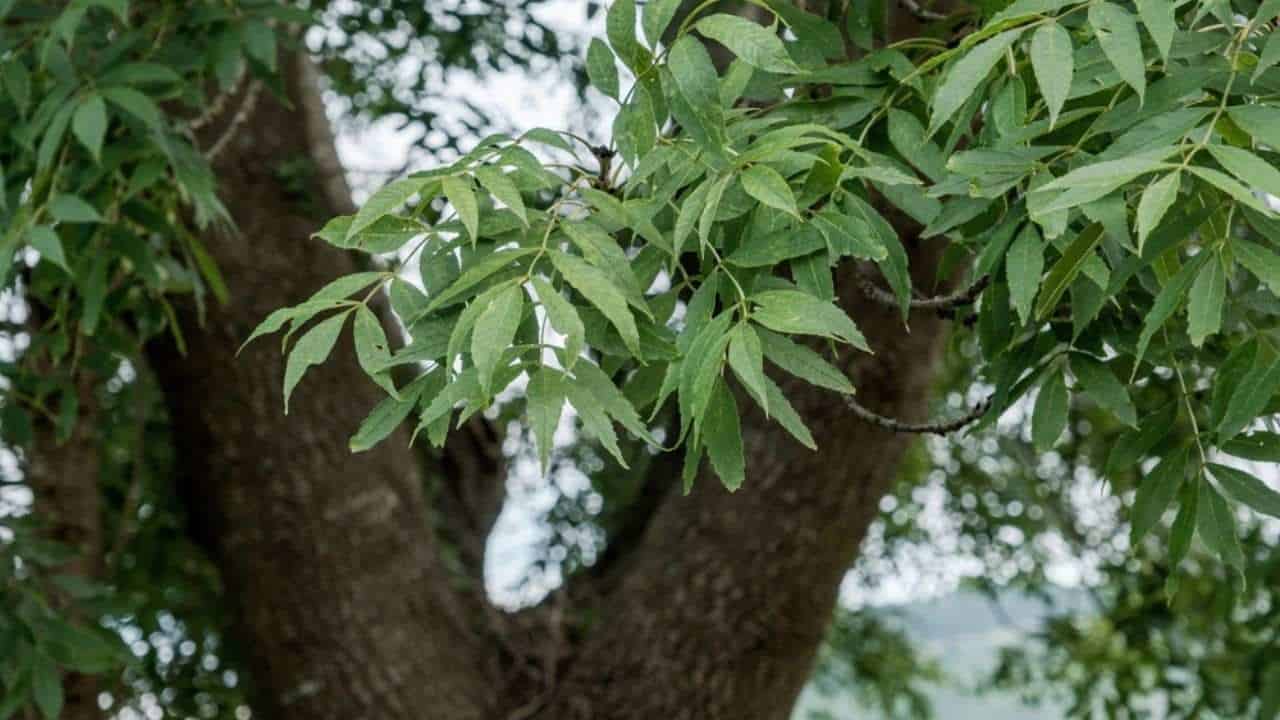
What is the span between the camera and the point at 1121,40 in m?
1.06

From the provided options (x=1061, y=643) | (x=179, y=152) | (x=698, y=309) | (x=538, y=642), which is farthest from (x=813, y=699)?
(x=698, y=309)

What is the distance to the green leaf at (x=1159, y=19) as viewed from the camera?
40.9 inches

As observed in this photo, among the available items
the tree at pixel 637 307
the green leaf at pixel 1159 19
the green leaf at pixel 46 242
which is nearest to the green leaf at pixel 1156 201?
the tree at pixel 637 307

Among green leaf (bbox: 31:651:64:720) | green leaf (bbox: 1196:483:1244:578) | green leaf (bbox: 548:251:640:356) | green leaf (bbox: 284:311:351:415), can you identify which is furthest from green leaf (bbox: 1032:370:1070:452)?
green leaf (bbox: 31:651:64:720)

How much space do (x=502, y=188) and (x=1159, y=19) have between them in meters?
0.45

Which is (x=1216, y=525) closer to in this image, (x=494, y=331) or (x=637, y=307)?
(x=637, y=307)

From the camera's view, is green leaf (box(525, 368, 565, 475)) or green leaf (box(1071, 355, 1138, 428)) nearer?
green leaf (box(525, 368, 565, 475))

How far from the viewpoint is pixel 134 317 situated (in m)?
2.68

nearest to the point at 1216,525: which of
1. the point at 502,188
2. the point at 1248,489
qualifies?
the point at 1248,489

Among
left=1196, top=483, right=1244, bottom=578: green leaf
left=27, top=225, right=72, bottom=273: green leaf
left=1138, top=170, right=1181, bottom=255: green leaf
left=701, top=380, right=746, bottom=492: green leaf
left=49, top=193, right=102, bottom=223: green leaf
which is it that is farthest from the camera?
left=49, top=193, right=102, bottom=223: green leaf

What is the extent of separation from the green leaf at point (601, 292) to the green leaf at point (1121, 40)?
1.16 ft

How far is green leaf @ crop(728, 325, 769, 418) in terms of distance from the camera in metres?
1.02

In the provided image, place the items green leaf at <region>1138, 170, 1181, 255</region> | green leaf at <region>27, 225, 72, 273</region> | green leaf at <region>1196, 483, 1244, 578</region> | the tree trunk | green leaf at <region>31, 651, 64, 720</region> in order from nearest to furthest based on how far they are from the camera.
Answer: green leaf at <region>1138, 170, 1181, 255</region>
green leaf at <region>1196, 483, 1244, 578</region>
green leaf at <region>27, 225, 72, 273</region>
green leaf at <region>31, 651, 64, 720</region>
the tree trunk

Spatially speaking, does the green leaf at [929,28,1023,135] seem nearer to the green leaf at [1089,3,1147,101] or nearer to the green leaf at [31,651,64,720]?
the green leaf at [1089,3,1147,101]
